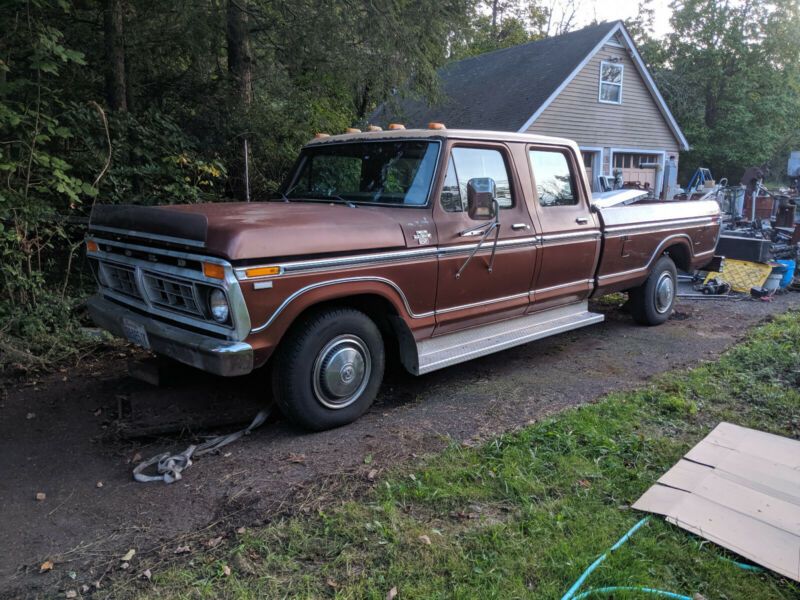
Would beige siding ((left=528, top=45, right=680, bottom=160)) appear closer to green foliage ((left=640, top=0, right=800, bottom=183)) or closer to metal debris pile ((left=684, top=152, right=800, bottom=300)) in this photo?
metal debris pile ((left=684, top=152, right=800, bottom=300))

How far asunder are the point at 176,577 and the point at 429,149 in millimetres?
3288

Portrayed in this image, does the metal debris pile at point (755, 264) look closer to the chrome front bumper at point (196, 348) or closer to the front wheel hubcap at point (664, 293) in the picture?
the front wheel hubcap at point (664, 293)

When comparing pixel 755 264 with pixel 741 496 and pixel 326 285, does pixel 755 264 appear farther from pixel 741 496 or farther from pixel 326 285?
pixel 326 285

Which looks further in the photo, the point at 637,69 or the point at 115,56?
the point at 637,69

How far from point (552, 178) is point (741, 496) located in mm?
3212

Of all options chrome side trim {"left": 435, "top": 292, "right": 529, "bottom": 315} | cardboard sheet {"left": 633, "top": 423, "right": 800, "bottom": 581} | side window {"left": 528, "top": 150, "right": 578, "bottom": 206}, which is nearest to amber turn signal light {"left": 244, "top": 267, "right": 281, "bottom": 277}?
chrome side trim {"left": 435, "top": 292, "right": 529, "bottom": 315}

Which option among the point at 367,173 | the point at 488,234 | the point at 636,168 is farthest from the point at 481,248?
the point at 636,168

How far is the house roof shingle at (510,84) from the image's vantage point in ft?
57.5

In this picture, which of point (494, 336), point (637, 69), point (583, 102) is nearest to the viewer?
point (494, 336)

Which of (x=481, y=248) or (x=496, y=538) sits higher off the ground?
(x=481, y=248)

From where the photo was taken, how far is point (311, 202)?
15.8 feet

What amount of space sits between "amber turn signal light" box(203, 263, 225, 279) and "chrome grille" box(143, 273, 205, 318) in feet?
0.72

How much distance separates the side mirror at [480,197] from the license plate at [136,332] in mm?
2452

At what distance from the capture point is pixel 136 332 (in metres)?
3.93
